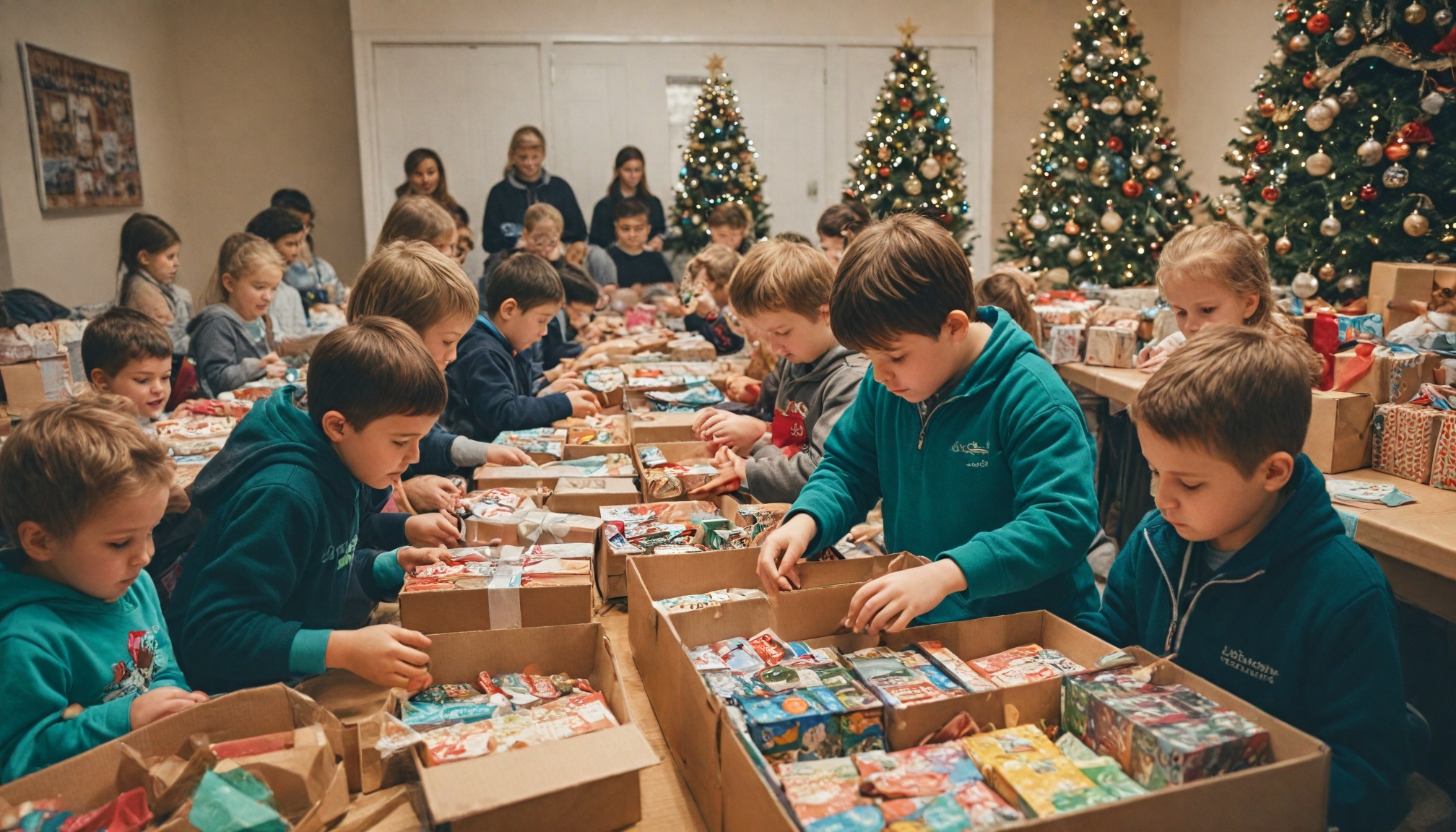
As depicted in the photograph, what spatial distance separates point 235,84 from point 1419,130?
8.81m

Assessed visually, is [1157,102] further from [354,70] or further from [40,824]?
[40,824]

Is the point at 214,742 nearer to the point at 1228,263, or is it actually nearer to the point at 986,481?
the point at 986,481

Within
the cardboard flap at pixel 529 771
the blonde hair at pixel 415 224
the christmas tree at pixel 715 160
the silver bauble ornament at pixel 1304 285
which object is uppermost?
the christmas tree at pixel 715 160

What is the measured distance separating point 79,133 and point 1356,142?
306 inches

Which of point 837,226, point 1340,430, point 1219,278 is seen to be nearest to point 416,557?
point 1219,278

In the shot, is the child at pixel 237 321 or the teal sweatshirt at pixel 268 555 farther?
the child at pixel 237 321

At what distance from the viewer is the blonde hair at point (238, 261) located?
4324 mm

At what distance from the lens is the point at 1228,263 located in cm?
271

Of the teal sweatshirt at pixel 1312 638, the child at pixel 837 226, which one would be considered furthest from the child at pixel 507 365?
the child at pixel 837 226

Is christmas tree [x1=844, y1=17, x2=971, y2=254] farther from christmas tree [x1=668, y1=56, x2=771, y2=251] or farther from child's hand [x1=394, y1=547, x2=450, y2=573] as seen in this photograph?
child's hand [x1=394, y1=547, x2=450, y2=573]

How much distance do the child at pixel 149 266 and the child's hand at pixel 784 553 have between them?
4038 mm

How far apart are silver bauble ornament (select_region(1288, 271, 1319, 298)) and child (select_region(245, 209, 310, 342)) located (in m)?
5.25

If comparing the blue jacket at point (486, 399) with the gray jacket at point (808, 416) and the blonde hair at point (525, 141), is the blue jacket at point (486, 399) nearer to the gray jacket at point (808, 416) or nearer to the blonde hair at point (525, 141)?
the gray jacket at point (808, 416)

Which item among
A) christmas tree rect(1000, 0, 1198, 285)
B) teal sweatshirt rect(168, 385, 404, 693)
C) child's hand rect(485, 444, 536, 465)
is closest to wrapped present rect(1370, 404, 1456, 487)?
child's hand rect(485, 444, 536, 465)
